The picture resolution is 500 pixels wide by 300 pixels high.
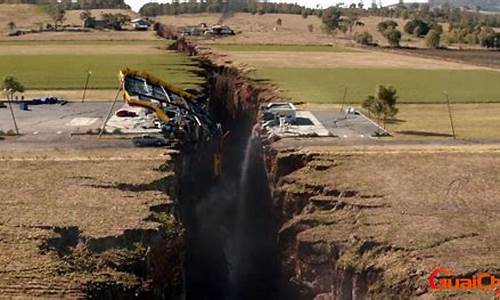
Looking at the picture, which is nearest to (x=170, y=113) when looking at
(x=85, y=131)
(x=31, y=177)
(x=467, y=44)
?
(x=85, y=131)

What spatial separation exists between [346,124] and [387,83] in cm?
2434

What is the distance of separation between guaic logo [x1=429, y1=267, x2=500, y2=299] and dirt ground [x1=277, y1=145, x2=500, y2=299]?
272mm

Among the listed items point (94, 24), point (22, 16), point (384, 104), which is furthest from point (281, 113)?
point (22, 16)

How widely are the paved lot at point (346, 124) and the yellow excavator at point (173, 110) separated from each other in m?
7.94

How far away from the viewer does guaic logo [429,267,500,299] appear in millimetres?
20948

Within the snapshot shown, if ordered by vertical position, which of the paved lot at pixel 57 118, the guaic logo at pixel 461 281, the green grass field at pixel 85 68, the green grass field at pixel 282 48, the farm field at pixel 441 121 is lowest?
the green grass field at pixel 282 48

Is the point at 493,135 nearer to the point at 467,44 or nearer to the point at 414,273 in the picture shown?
the point at 414,273

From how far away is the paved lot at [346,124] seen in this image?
150ft

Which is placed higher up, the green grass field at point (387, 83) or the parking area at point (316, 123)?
the parking area at point (316, 123)

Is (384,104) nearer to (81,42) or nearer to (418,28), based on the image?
(81,42)

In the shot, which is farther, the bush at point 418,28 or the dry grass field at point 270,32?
the bush at point 418,28

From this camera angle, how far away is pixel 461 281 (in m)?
21.3

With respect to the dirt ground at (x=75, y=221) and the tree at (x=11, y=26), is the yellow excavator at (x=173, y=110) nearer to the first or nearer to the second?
the dirt ground at (x=75, y=221)

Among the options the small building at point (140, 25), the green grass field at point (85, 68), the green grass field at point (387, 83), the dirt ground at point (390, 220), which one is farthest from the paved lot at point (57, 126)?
the small building at point (140, 25)
